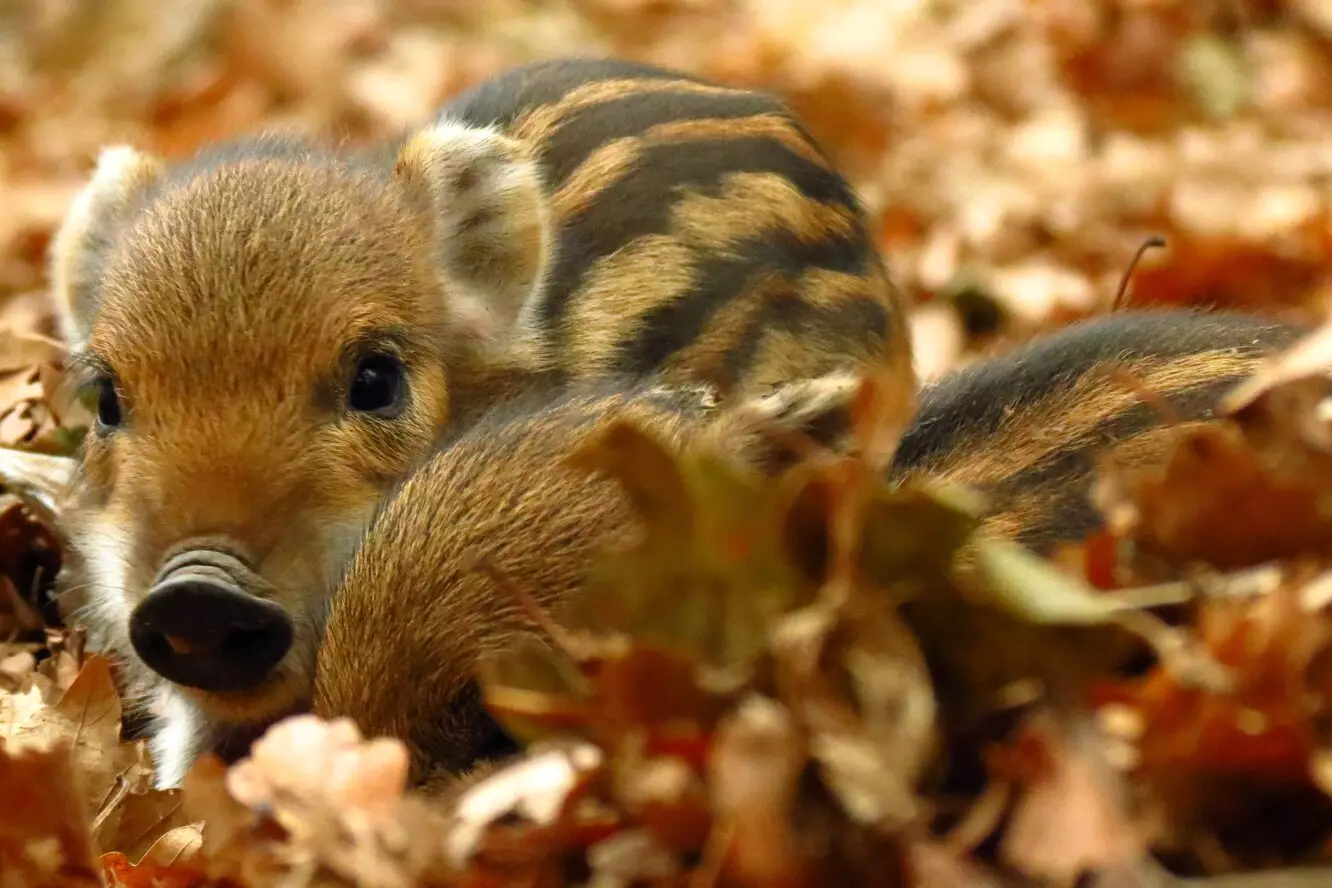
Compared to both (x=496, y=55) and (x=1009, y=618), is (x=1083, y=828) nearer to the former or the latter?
(x=1009, y=618)

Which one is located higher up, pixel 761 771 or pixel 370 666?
pixel 761 771

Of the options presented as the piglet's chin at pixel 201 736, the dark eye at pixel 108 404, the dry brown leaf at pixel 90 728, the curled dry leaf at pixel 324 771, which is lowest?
the piglet's chin at pixel 201 736

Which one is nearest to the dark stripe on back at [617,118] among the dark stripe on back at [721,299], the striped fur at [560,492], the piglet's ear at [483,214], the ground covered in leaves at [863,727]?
the piglet's ear at [483,214]

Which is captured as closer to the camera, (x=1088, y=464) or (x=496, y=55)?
(x=1088, y=464)

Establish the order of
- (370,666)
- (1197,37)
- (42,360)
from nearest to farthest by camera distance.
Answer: (370,666) → (42,360) → (1197,37)

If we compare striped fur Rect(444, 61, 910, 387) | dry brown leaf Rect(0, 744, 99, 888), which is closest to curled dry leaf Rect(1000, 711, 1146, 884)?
dry brown leaf Rect(0, 744, 99, 888)

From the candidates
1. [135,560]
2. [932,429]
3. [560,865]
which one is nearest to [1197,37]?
[932,429]

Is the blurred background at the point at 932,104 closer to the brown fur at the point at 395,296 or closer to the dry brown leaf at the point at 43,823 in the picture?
the brown fur at the point at 395,296
